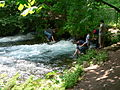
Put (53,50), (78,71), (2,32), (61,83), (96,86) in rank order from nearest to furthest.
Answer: (96,86)
(61,83)
(78,71)
(53,50)
(2,32)

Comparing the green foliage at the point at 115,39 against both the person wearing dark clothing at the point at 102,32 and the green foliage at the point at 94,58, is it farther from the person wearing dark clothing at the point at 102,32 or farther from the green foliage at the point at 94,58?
the green foliage at the point at 94,58

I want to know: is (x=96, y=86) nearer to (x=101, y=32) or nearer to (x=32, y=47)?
(x=101, y=32)

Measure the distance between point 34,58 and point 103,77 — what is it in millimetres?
6178

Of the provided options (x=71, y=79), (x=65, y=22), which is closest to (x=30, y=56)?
(x=65, y=22)

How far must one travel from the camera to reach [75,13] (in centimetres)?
1499

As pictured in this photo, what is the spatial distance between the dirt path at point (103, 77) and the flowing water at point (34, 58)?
2.59 metres

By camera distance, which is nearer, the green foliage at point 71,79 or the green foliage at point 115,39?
the green foliage at point 71,79

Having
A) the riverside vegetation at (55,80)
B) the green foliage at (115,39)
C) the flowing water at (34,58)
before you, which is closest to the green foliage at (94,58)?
the riverside vegetation at (55,80)

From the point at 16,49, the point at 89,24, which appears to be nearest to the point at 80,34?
the point at 89,24

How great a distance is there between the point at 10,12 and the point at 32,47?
8235 mm

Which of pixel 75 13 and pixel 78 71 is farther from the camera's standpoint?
pixel 75 13

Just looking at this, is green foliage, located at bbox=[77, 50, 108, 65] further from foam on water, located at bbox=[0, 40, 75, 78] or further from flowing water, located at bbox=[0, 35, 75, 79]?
foam on water, located at bbox=[0, 40, 75, 78]

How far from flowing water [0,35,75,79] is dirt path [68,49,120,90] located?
2.59 metres

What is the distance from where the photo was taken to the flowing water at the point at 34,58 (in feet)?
34.6
